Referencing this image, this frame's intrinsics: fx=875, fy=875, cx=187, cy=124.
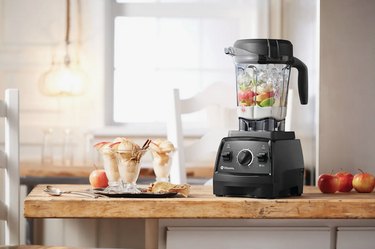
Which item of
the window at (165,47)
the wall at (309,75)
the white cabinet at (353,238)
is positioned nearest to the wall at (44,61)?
the window at (165,47)

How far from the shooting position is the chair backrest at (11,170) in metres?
2.34

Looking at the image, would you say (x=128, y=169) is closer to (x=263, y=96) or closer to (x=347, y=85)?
(x=263, y=96)

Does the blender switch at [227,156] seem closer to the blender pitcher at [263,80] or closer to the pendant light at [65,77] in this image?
the blender pitcher at [263,80]

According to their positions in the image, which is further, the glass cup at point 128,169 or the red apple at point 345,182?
the red apple at point 345,182

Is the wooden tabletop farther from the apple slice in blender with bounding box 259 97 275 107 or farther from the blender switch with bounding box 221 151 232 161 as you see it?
the apple slice in blender with bounding box 259 97 275 107

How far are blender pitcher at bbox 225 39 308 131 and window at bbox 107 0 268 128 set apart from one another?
2219mm

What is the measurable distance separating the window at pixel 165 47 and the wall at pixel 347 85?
5.15ft

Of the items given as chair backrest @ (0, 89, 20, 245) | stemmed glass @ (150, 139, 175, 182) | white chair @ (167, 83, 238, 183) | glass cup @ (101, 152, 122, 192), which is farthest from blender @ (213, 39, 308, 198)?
white chair @ (167, 83, 238, 183)

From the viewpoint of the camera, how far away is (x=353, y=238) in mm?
2232

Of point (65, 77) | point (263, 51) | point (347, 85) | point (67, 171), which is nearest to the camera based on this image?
point (263, 51)

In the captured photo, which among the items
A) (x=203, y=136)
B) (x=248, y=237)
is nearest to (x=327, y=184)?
(x=248, y=237)

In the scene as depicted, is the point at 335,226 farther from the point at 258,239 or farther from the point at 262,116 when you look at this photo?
the point at 262,116

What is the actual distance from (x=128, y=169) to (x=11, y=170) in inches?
13.4

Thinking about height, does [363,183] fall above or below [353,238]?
above
